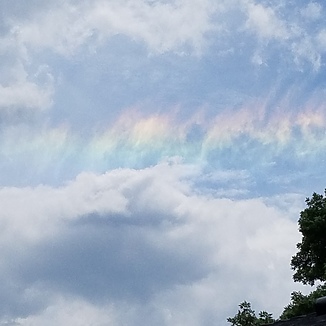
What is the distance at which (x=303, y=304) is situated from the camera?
44.5 meters

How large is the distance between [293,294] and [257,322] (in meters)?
3.94

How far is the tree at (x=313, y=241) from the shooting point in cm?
4788

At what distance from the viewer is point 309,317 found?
20.7 meters

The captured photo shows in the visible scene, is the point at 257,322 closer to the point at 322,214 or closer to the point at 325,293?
the point at 325,293

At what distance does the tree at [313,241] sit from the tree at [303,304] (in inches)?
88.9

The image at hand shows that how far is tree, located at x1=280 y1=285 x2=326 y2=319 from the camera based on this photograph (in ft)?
145

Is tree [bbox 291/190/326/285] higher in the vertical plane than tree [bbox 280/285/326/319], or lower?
higher

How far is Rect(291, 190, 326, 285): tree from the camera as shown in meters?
47.9

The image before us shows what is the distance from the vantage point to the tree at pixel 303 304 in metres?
44.1

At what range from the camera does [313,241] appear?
48.6 meters

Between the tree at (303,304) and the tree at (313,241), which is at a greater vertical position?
the tree at (313,241)

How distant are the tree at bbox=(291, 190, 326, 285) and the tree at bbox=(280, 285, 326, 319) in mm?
2258

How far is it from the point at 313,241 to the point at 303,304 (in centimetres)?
623

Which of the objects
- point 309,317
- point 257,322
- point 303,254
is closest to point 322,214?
point 303,254
